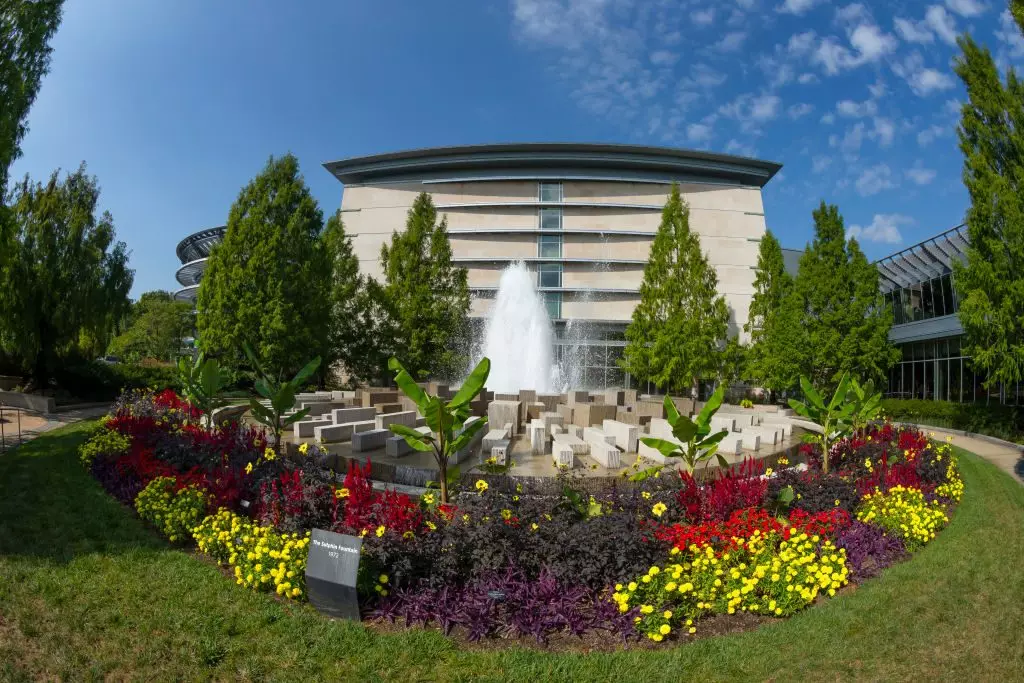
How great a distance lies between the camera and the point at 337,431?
1365cm

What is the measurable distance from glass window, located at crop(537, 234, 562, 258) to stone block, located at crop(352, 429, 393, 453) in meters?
37.1

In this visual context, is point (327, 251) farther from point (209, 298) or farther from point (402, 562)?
point (402, 562)

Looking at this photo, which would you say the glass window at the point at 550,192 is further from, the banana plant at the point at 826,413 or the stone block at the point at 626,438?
the banana plant at the point at 826,413

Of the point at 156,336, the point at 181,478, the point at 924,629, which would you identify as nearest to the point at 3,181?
the point at 181,478

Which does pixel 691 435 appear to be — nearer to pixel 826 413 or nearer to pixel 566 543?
pixel 566 543

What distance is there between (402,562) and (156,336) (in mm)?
61650

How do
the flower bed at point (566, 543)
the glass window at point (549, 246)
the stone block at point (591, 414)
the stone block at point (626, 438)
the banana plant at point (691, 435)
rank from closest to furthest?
the flower bed at point (566, 543)
the banana plant at point (691, 435)
the stone block at point (626, 438)
the stone block at point (591, 414)
the glass window at point (549, 246)

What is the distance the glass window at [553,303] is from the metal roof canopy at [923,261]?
22434 millimetres

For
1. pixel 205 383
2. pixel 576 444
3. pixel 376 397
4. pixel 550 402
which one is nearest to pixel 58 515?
pixel 205 383

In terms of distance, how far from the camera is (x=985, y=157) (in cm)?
1289

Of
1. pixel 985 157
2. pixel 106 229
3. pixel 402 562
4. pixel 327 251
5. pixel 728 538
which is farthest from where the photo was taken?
pixel 327 251

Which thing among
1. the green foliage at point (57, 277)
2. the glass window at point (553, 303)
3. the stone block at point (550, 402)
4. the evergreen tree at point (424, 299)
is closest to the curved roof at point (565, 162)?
the glass window at point (553, 303)

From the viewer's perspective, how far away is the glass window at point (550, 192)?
4902 cm

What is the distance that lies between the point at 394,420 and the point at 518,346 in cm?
1769
